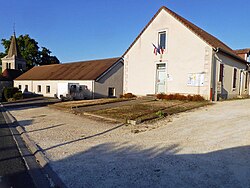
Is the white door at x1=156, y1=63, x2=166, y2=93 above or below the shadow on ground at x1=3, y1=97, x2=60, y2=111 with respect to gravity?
above

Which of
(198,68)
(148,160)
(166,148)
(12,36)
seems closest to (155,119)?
(166,148)

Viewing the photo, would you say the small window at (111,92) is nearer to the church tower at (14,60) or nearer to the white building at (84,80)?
the white building at (84,80)

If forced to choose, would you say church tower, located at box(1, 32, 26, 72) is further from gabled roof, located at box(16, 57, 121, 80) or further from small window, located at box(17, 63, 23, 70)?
gabled roof, located at box(16, 57, 121, 80)

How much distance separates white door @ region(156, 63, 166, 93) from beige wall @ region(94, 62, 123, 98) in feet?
26.6

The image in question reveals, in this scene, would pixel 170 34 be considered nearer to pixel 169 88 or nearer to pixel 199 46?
pixel 199 46

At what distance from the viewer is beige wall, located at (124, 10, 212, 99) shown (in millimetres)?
14492

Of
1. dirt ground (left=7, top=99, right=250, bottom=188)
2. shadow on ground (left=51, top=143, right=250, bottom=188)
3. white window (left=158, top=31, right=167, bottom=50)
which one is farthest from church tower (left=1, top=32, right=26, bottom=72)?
shadow on ground (left=51, top=143, right=250, bottom=188)

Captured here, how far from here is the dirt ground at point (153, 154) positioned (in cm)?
345

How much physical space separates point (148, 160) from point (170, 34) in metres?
13.8

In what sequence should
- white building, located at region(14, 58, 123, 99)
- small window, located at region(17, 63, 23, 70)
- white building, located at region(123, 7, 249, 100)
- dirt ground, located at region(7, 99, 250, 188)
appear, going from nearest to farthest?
dirt ground, located at region(7, 99, 250, 188)
white building, located at region(123, 7, 249, 100)
white building, located at region(14, 58, 123, 99)
small window, located at region(17, 63, 23, 70)

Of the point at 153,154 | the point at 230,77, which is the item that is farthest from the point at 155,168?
the point at 230,77

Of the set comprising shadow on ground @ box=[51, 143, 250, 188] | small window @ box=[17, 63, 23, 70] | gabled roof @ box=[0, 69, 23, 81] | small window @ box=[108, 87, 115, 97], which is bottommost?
shadow on ground @ box=[51, 143, 250, 188]

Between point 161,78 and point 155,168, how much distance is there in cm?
1363

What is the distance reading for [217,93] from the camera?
1483 cm
